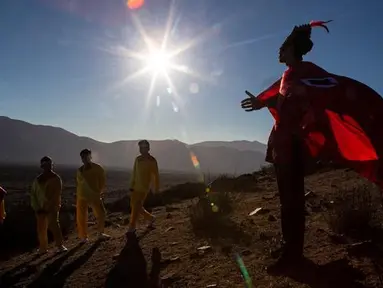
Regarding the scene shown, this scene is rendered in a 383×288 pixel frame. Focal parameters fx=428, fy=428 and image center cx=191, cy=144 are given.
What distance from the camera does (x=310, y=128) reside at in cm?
429

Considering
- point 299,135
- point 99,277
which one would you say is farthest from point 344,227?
point 99,277

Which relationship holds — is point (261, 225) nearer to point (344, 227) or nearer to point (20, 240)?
point (344, 227)

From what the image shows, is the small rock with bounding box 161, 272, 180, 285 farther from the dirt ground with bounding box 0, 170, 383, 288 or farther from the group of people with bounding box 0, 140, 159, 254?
the group of people with bounding box 0, 140, 159, 254

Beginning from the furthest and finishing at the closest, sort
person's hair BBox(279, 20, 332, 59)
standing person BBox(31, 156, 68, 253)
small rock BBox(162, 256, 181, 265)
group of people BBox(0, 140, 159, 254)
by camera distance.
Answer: group of people BBox(0, 140, 159, 254) < standing person BBox(31, 156, 68, 253) < small rock BBox(162, 256, 181, 265) < person's hair BBox(279, 20, 332, 59)

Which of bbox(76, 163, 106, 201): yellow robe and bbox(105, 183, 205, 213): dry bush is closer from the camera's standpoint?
bbox(76, 163, 106, 201): yellow robe

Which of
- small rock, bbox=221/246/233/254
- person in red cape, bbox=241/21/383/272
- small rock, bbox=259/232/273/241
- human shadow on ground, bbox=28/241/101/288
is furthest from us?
human shadow on ground, bbox=28/241/101/288

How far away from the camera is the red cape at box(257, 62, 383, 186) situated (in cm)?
409

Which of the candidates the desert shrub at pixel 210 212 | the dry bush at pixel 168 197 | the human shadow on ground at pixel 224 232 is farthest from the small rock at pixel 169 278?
the dry bush at pixel 168 197

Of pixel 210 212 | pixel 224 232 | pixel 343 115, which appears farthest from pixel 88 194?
pixel 343 115

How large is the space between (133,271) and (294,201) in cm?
268

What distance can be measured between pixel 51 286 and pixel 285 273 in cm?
354

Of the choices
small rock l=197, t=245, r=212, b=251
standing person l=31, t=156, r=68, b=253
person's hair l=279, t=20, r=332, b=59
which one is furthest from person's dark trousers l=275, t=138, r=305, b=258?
standing person l=31, t=156, r=68, b=253

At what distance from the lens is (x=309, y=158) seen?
15.4 feet

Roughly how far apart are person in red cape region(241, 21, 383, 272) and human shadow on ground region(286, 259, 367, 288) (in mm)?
162
